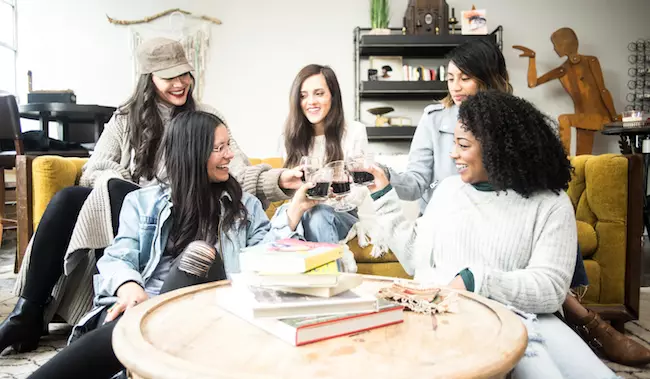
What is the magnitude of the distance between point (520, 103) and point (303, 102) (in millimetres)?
1137

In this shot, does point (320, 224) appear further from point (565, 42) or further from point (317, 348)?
point (565, 42)

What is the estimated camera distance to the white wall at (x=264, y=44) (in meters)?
5.12

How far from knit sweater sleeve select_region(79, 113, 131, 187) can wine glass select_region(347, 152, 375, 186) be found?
0.87 metres

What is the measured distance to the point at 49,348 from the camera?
1.92 m

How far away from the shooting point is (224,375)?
65 cm

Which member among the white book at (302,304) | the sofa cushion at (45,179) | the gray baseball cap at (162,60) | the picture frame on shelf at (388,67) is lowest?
the white book at (302,304)

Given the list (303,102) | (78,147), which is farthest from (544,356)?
(78,147)

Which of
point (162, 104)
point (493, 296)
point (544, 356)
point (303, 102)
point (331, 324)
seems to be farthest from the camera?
point (303, 102)

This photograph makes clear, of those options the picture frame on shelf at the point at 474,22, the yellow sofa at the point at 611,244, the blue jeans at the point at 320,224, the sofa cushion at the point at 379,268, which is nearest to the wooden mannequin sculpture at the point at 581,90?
the picture frame on shelf at the point at 474,22

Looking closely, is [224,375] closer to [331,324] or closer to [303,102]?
[331,324]

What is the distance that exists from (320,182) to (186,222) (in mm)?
382

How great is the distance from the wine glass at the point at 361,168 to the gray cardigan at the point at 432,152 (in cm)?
63

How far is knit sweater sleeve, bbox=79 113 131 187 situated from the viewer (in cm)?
197

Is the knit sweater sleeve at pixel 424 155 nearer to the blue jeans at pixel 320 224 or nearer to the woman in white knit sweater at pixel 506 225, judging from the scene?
the blue jeans at pixel 320 224
